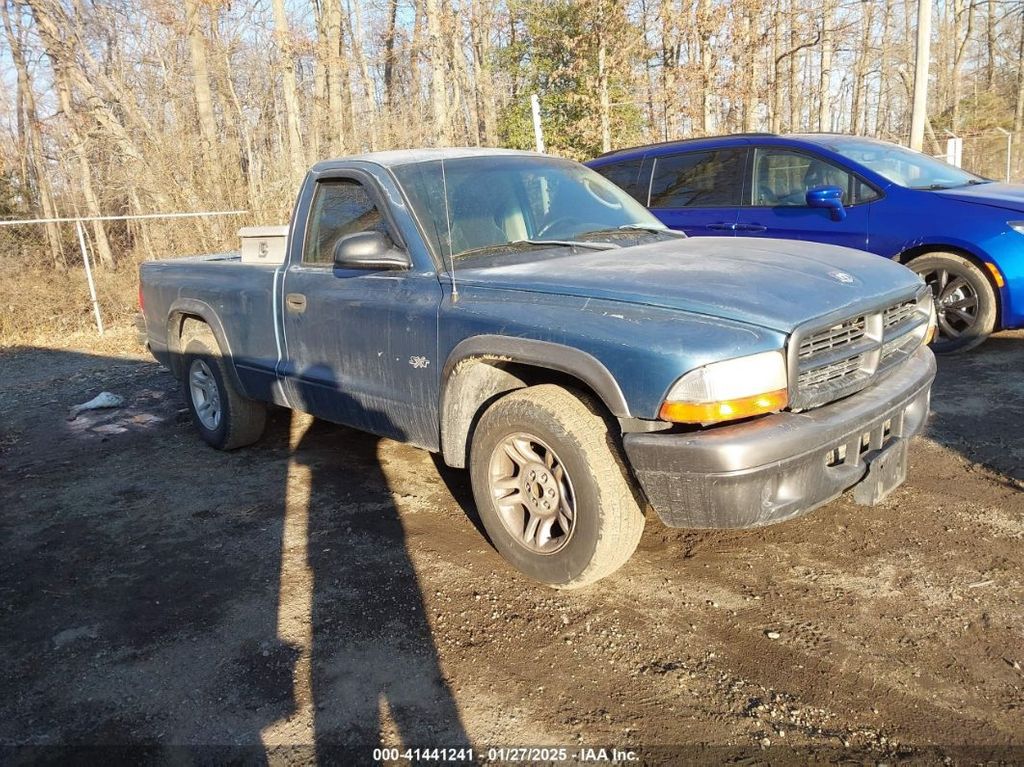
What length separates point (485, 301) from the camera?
3.23 m

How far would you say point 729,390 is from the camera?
2.54m

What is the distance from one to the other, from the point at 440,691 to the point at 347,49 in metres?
26.1

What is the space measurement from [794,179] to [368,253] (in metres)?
4.74

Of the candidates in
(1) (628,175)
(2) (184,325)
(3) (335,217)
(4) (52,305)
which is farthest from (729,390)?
(4) (52,305)

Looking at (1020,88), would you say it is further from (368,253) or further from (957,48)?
(368,253)

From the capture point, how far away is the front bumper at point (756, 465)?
8.38 feet

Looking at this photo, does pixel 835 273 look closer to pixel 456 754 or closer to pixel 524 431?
pixel 524 431

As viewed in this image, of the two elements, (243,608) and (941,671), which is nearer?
(941,671)

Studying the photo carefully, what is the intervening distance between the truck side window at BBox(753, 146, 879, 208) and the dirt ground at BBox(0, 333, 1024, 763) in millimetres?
2663

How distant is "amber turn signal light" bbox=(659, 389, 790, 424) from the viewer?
8.39 feet

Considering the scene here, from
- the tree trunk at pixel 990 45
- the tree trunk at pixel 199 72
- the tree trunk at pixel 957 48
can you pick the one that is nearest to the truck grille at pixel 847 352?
the tree trunk at pixel 199 72

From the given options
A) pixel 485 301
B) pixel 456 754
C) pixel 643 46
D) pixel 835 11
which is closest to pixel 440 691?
pixel 456 754

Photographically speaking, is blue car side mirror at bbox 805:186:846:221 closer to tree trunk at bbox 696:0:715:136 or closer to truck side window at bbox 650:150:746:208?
truck side window at bbox 650:150:746:208

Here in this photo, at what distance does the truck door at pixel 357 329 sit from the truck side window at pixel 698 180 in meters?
4.20
